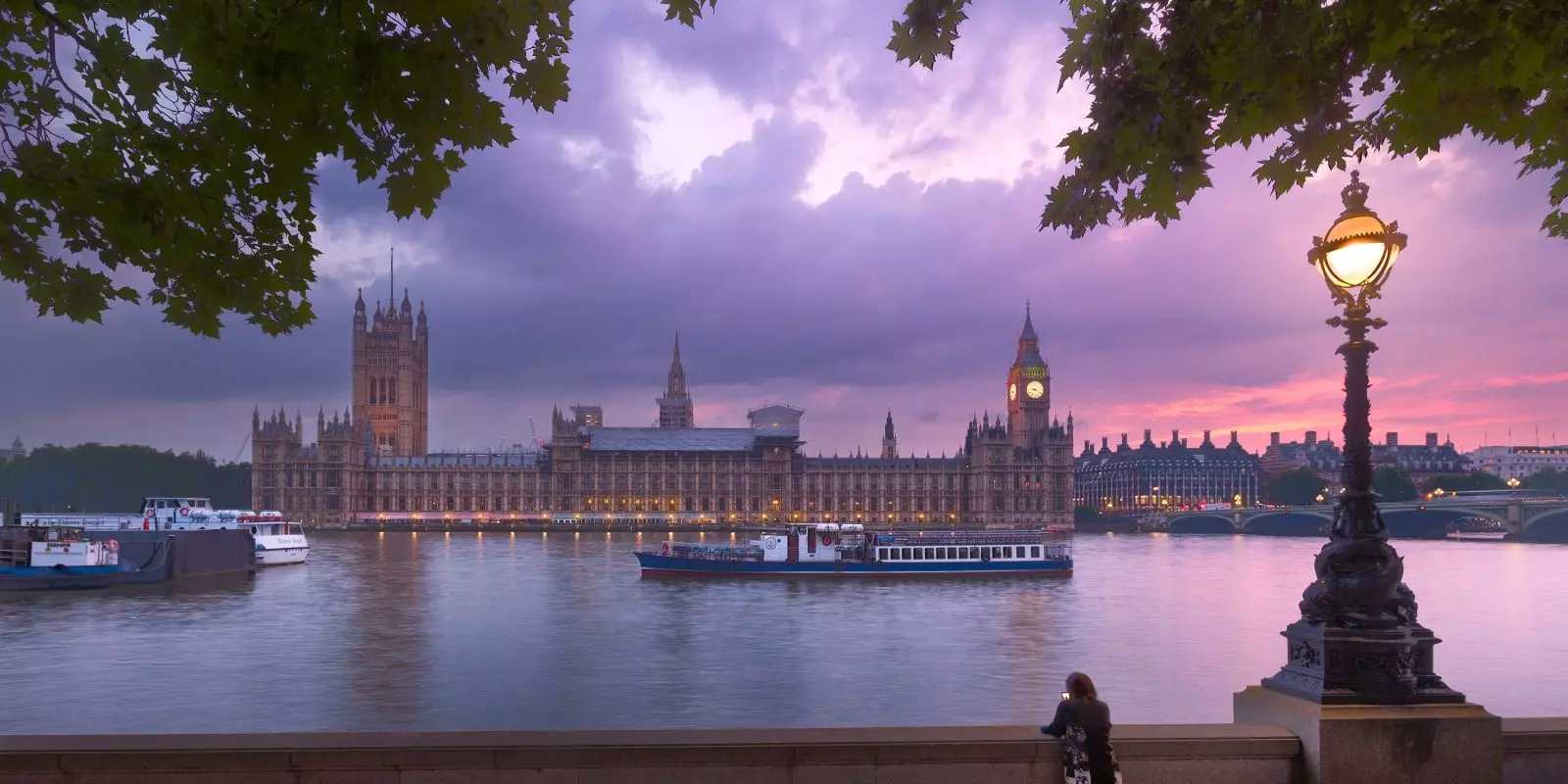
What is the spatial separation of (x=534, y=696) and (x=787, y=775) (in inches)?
802

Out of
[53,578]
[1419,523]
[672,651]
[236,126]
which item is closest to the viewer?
[236,126]

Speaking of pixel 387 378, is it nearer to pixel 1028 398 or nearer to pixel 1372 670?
pixel 1028 398

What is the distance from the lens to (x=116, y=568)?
44844mm

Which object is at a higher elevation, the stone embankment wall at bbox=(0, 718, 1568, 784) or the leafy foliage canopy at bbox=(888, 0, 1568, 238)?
the leafy foliage canopy at bbox=(888, 0, 1568, 238)

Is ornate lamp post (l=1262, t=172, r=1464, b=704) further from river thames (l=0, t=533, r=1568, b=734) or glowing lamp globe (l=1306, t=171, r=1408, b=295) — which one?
river thames (l=0, t=533, r=1568, b=734)

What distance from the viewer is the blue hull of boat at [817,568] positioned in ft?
181

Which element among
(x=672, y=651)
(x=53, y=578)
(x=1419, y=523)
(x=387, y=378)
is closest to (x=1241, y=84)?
(x=672, y=651)

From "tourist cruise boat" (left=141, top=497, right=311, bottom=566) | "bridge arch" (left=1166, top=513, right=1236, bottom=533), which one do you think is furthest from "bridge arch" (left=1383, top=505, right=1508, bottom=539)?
"tourist cruise boat" (left=141, top=497, right=311, bottom=566)

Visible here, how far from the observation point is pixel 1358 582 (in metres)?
6.68

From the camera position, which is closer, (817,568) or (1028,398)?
(817,568)

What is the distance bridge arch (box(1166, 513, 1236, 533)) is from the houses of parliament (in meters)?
15.9

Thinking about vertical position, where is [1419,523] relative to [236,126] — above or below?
below

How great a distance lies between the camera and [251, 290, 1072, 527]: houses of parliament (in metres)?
143

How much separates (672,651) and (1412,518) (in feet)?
438
